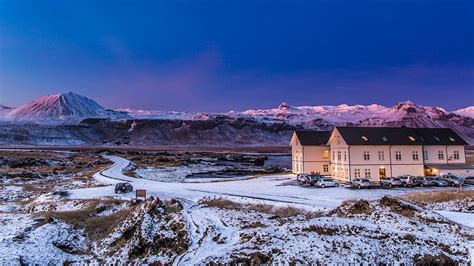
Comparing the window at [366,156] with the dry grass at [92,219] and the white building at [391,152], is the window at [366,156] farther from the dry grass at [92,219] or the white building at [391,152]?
the dry grass at [92,219]

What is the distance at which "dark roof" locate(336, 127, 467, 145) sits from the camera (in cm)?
6056

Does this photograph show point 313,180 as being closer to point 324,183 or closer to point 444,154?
point 324,183

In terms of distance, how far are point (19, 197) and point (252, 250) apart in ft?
129

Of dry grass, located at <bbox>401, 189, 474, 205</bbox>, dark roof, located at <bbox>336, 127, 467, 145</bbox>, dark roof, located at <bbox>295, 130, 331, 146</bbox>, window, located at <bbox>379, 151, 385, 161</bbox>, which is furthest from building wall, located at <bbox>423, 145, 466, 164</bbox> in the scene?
dry grass, located at <bbox>401, 189, 474, 205</bbox>

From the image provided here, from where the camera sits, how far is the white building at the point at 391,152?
59.5m

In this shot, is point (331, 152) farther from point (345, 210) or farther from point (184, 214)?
point (184, 214)

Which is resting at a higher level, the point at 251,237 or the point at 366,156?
the point at 366,156

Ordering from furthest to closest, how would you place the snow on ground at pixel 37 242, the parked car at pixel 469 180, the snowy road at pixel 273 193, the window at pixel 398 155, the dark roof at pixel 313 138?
the dark roof at pixel 313 138 → the window at pixel 398 155 → the parked car at pixel 469 180 → the snowy road at pixel 273 193 → the snow on ground at pixel 37 242

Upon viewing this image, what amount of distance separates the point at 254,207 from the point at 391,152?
121 feet

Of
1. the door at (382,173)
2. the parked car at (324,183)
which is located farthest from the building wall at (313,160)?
the parked car at (324,183)

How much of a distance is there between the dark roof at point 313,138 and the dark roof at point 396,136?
747 cm

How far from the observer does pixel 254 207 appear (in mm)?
34000

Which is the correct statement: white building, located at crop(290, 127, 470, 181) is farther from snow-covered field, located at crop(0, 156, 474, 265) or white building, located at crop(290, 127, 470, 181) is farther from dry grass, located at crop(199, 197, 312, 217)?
snow-covered field, located at crop(0, 156, 474, 265)

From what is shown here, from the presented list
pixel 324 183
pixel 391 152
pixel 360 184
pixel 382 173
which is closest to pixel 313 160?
pixel 382 173
